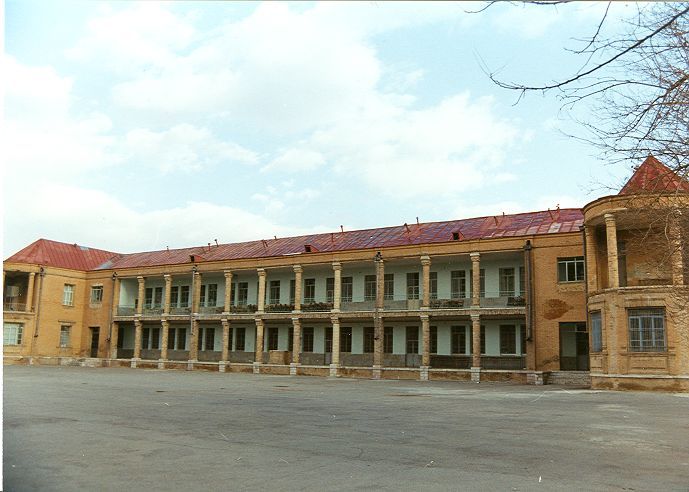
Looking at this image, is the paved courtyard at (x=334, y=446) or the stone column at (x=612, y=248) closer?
the paved courtyard at (x=334, y=446)

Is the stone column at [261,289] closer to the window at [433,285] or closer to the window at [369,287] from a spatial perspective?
the window at [369,287]

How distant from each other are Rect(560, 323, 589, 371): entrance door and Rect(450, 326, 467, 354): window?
579cm

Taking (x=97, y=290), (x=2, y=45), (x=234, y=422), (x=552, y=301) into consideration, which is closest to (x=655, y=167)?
(x=2, y=45)

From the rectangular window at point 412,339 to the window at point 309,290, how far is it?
723 cm

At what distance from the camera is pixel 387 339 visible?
122 ft

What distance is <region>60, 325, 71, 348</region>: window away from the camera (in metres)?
46.3

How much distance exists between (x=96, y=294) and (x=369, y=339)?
78.3 ft

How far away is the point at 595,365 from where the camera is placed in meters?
26.0

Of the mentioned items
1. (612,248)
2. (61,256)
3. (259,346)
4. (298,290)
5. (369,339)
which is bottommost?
(259,346)

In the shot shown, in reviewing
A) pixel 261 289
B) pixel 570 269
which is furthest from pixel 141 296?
pixel 570 269

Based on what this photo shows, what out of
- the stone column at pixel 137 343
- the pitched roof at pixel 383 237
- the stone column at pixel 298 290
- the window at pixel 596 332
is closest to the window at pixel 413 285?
the pitched roof at pixel 383 237

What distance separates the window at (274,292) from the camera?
41844 millimetres

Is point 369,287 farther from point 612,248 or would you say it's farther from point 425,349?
point 612,248

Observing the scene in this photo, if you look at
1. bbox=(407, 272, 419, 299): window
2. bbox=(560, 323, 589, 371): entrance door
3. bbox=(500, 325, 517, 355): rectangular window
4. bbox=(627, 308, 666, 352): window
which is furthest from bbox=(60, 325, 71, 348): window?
bbox=(627, 308, 666, 352): window
